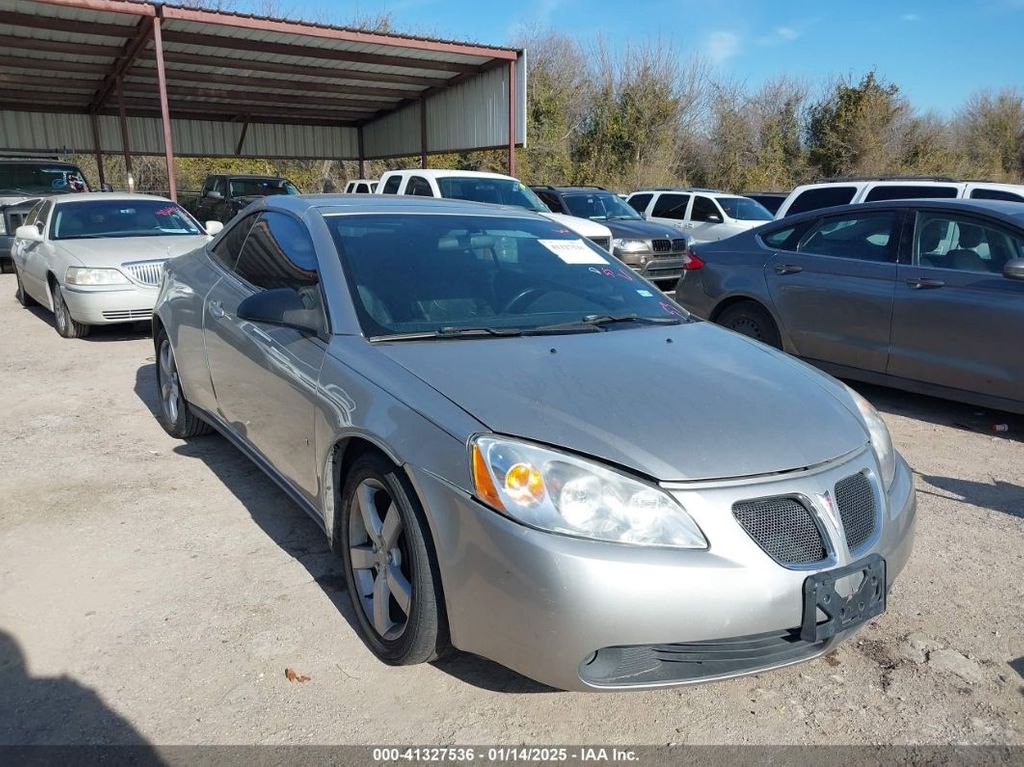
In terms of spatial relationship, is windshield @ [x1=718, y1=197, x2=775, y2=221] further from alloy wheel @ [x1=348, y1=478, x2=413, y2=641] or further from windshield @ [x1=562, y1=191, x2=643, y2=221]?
alloy wheel @ [x1=348, y1=478, x2=413, y2=641]

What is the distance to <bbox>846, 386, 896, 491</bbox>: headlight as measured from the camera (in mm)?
2719

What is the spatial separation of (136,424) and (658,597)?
4.59 m

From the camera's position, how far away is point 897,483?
9.04 feet

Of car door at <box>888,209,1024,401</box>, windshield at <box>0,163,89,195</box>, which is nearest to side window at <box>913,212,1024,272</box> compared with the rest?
car door at <box>888,209,1024,401</box>

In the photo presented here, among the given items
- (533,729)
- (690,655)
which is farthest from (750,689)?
(533,729)

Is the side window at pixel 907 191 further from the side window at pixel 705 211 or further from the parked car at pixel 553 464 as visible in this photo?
the parked car at pixel 553 464

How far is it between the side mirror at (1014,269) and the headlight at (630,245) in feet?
21.4

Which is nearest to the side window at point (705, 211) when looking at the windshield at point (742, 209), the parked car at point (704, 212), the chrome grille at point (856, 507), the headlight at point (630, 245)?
the parked car at point (704, 212)

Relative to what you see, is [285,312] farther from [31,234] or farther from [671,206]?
[671,206]

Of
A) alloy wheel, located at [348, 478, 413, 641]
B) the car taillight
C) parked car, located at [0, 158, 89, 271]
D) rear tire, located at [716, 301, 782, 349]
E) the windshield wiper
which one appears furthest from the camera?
parked car, located at [0, 158, 89, 271]

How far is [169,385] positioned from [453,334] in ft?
9.67

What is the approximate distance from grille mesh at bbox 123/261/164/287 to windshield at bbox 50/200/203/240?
103cm

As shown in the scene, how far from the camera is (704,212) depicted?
15359 mm

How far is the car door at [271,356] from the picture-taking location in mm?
3211
